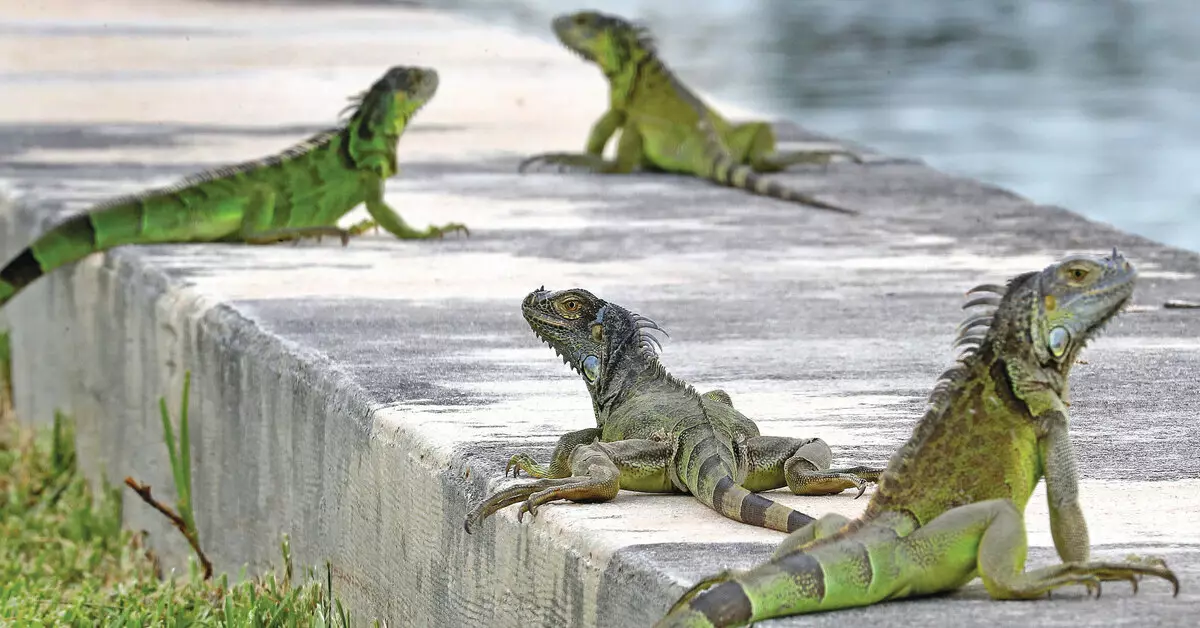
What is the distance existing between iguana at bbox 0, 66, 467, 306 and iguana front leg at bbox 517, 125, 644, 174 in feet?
4.21

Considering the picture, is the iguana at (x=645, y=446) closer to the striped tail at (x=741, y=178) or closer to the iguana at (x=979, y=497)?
the iguana at (x=979, y=497)

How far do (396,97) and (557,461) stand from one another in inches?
162

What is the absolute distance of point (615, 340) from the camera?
4703 mm

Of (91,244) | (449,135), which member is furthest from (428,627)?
(449,135)

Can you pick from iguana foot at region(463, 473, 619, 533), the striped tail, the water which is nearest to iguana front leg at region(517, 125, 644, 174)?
the striped tail

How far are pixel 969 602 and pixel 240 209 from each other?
4.73 metres

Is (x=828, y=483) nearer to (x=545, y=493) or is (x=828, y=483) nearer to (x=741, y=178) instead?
(x=545, y=493)

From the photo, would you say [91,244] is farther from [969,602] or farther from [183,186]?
[969,602]

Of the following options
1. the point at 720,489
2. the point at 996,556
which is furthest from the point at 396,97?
the point at 996,556

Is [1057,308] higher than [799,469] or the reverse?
higher

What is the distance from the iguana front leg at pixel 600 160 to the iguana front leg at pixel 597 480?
17.1 feet

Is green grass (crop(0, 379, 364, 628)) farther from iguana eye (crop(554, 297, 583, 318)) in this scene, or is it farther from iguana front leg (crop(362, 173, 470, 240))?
iguana front leg (crop(362, 173, 470, 240))

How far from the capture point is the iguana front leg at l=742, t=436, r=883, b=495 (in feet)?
14.4

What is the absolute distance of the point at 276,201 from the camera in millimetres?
8031
